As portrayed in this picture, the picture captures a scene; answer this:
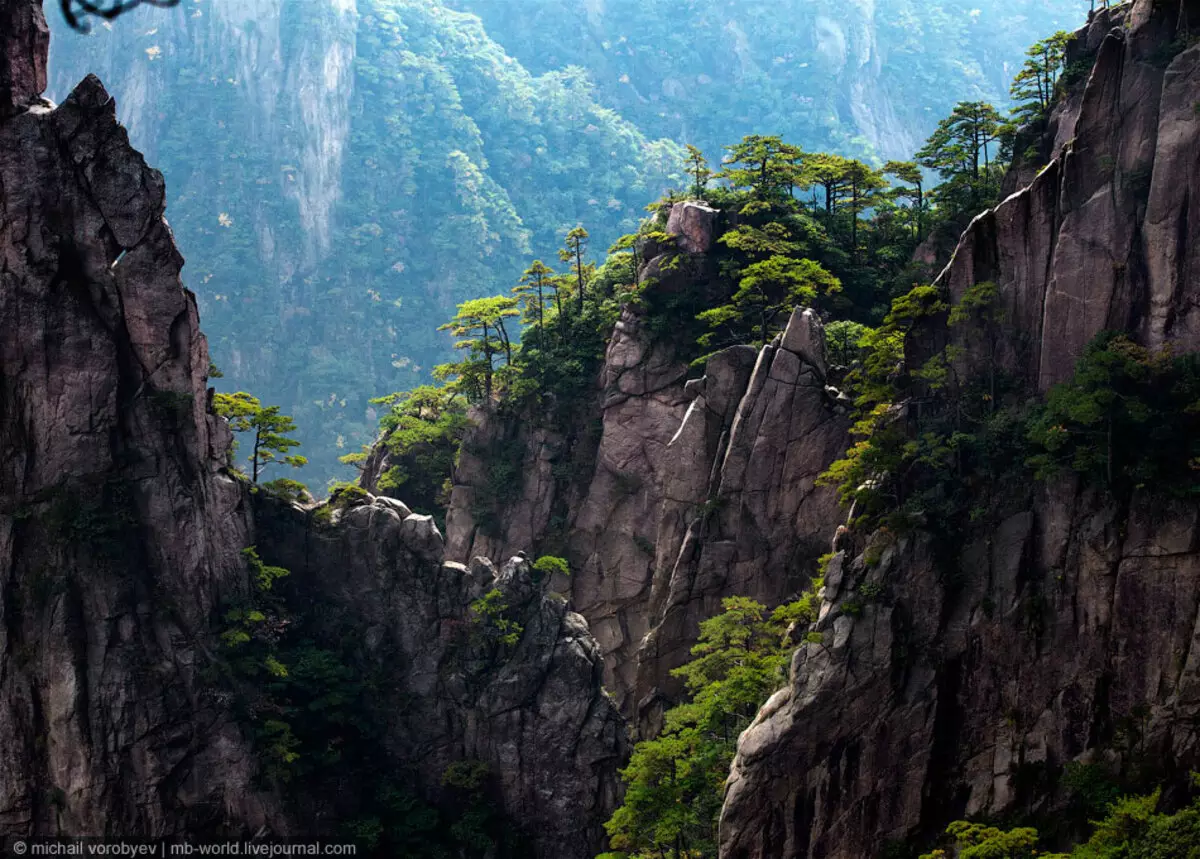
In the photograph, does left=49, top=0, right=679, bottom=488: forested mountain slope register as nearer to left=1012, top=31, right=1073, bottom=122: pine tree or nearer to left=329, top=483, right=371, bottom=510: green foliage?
left=329, top=483, right=371, bottom=510: green foliage

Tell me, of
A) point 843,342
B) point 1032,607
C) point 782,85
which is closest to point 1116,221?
point 1032,607

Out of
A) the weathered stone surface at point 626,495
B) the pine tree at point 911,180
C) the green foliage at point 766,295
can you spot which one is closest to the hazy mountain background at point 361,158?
the weathered stone surface at point 626,495

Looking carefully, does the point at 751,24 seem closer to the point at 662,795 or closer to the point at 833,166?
the point at 833,166

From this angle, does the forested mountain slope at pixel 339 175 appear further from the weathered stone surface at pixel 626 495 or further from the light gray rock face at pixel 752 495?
the light gray rock face at pixel 752 495

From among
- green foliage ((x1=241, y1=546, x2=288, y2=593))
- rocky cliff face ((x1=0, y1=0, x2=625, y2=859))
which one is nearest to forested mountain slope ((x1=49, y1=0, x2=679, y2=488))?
green foliage ((x1=241, y1=546, x2=288, y2=593))

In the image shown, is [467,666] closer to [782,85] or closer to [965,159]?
[965,159]

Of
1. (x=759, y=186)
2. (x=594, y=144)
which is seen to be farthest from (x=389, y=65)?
(x=759, y=186)
